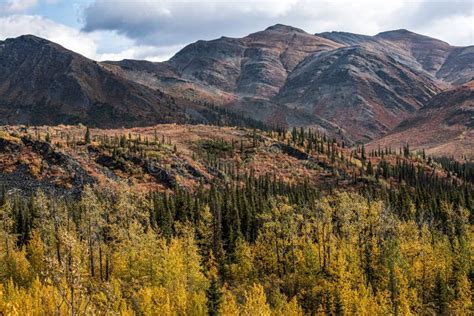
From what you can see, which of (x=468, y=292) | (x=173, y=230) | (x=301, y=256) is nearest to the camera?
(x=468, y=292)

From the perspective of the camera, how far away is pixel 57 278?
26578mm

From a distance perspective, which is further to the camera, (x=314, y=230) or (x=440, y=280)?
(x=314, y=230)

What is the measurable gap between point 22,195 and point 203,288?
95.9 meters

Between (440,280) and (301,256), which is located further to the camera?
(301,256)

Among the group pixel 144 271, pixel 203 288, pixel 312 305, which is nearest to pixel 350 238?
pixel 312 305

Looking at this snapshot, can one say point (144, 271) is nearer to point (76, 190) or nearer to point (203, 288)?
point (203, 288)

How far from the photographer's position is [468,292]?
3467 inches

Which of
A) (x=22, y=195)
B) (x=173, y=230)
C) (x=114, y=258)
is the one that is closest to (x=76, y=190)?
(x=22, y=195)

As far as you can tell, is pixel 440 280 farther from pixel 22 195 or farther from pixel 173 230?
pixel 22 195

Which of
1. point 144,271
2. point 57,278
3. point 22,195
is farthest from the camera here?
point 22,195

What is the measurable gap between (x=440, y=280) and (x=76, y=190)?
122306mm

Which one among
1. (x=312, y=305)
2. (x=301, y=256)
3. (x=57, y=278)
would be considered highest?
(x=57, y=278)

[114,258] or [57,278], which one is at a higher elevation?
[57,278]

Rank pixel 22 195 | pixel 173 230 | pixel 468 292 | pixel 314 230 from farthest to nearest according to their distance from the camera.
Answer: pixel 22 195 → pixel 173 230 → pixel 314 230 → pixel 468 292
